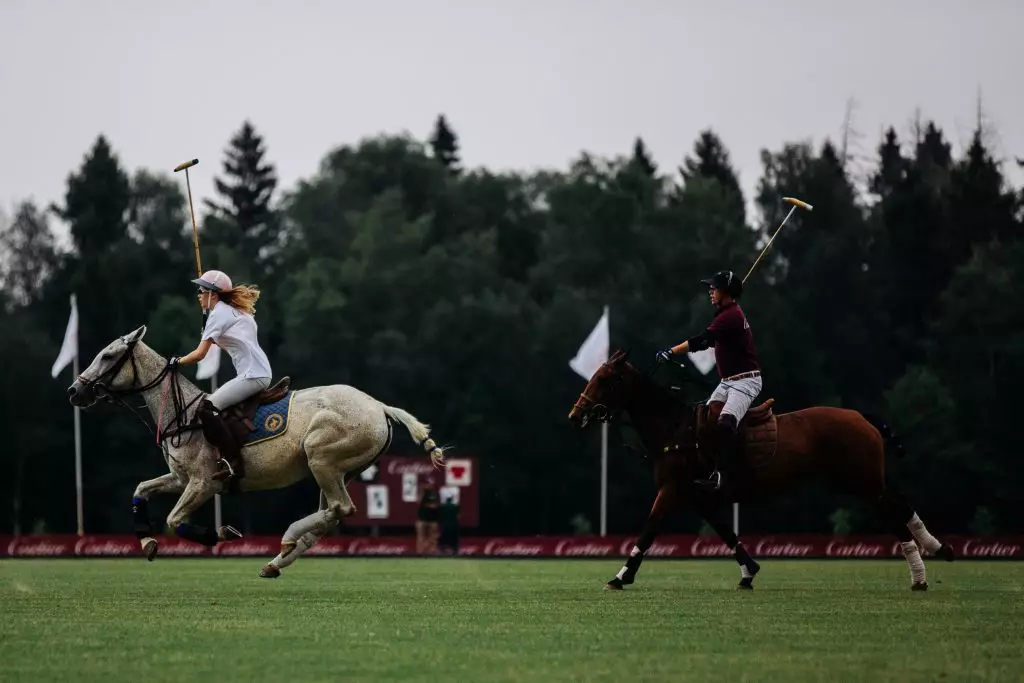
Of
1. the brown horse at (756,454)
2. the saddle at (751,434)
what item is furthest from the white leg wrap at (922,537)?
the saddle at (751,434)

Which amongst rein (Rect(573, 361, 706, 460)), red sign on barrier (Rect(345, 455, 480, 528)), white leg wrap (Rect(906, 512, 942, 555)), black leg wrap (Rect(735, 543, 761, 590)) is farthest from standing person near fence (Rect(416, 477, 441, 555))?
white leg wrap (Rect(906, 512, 942, 555))

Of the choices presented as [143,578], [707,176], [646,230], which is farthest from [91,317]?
[143,578]

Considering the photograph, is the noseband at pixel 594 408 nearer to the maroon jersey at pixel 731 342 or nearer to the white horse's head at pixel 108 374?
the maroon jersey at pixel 731 342

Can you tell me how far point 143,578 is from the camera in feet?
66.9

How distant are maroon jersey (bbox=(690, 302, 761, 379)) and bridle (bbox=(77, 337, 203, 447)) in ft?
15.9

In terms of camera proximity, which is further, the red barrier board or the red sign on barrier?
the red sign on barrier

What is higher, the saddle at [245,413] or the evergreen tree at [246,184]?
the evergreen tree at [246,184]

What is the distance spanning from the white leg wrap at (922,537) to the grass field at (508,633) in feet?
1.31

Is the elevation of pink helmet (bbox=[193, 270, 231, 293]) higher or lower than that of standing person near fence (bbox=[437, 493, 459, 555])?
higher

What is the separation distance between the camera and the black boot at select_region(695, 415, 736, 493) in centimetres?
1647

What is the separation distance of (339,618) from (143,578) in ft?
26.8

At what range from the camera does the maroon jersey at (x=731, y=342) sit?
54.7ft

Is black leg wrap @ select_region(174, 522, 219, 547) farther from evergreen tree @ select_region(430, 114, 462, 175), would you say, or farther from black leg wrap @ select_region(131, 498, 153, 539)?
evergreen tree @ select_region(430, 114, 462, 175)

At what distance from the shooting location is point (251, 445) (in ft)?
53.9
